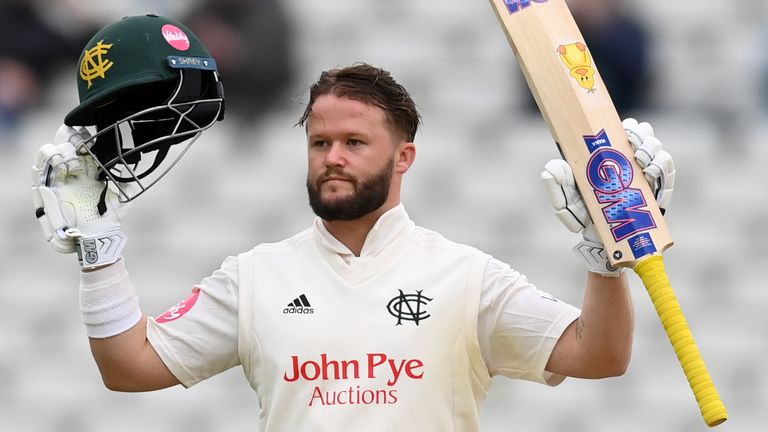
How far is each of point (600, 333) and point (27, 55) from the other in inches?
129

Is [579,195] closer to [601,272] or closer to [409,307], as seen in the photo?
[601,272]

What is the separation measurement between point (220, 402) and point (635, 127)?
274 centimetres

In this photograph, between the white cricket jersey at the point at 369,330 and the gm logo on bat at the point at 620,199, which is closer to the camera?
the gm logo on bat at the point at 620,199

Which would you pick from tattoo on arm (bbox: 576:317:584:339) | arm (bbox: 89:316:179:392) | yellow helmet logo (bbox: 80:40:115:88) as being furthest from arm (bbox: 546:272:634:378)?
yellow helmet logo (bbox: 80:40:115:88)

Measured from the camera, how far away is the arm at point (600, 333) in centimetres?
315

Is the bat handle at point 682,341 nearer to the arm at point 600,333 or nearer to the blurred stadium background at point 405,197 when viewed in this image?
the arm at point 600,333

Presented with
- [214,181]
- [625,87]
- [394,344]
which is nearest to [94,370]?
[214,181]

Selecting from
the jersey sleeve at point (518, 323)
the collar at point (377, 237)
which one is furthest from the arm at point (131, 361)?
the jersey sleeve at point (518, 323)

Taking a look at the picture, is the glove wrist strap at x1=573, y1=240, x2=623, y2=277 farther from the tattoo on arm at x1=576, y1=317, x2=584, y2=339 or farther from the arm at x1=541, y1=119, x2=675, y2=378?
the tattoo on arm at x1=576, y1=317, x2=584, y2=339

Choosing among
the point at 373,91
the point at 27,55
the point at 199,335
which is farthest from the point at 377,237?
the point at 27,55

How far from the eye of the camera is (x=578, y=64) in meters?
3.25

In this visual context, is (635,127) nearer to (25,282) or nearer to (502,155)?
(502,155)

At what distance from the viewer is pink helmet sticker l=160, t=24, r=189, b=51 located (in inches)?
130

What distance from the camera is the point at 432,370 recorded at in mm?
3246
